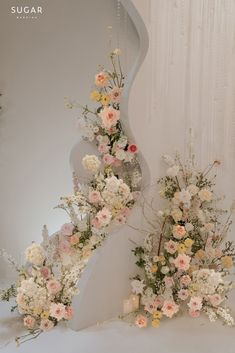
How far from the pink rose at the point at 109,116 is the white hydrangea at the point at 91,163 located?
20cm

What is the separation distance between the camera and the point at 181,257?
7.73 ft

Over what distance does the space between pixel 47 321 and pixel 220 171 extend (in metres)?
1.39

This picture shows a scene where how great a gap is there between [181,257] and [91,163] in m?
0.73

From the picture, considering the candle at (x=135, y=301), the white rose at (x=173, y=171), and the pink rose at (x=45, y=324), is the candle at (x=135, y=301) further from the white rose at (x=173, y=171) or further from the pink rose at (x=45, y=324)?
the white rose at (x=173, y=171)

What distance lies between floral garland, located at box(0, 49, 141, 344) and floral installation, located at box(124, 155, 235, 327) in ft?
0.74

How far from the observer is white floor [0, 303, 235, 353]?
2.09 metres

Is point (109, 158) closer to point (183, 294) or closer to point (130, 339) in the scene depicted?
point (183, 294)

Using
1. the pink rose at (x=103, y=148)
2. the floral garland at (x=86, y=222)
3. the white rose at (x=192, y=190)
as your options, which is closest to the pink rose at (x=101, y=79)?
the floral garland at (x=86, y=222)

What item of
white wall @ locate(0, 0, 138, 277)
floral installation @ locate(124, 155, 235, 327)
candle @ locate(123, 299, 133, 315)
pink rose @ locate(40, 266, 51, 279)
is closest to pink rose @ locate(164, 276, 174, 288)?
floral installation @ locate(124, 155, 235, 327)

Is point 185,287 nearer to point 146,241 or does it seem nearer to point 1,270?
point 146,241

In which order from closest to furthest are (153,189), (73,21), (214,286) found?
(214,286), (153,189), (73,21)

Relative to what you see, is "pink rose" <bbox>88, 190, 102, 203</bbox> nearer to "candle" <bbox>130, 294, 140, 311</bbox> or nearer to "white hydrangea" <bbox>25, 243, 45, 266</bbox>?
"white hydrangea" <bbox>25, 243, 45, 266</bbox>

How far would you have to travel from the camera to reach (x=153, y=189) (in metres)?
2.53

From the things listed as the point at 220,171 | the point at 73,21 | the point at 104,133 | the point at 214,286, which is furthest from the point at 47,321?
→ the point at 73,21
